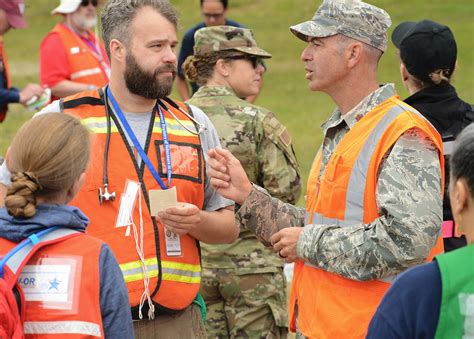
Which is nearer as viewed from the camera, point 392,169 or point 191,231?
point 392,169

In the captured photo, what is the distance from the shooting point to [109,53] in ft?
16.4

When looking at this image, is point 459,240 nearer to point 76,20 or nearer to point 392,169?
point 392,169

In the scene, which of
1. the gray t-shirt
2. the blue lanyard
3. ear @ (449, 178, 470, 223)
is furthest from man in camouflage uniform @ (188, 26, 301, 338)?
ear @ (449, 178, 470, 223)

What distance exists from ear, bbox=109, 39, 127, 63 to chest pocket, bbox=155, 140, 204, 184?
46cm

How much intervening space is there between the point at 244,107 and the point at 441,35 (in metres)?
1.30

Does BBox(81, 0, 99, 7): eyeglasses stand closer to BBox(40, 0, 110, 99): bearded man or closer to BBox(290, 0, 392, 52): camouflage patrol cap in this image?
BBox(40, 0, 110, 99): bearded man

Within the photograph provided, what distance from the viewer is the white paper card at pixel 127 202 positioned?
15.2 ft

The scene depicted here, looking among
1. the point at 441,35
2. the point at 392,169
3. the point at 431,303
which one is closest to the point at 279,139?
the point at 441,35

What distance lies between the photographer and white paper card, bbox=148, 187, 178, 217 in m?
4.58

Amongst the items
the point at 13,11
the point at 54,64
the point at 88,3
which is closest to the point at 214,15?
the point at 88,3

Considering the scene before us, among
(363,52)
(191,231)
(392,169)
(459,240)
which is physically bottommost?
(459,240)

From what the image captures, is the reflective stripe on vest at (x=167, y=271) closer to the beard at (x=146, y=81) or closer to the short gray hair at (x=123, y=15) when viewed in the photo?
the beard at (x=146, y=81)

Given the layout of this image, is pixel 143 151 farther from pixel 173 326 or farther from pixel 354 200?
pixel 354 200

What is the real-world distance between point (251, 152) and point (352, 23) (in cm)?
195
